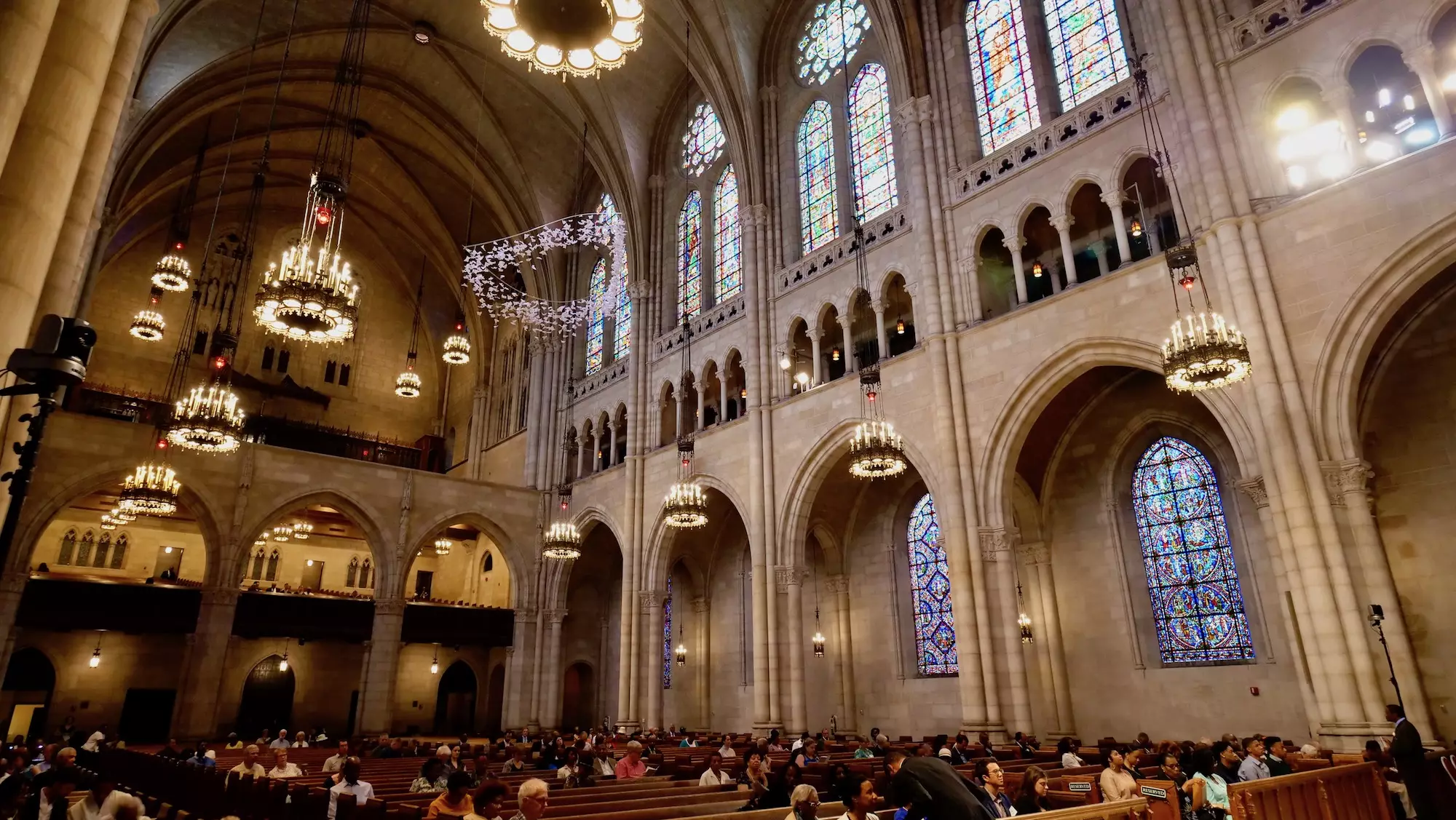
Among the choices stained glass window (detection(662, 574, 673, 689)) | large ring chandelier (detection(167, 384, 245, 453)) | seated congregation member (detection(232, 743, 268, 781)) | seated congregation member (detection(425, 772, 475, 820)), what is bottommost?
seated congregation member (detection(232, 743, 268, 781))

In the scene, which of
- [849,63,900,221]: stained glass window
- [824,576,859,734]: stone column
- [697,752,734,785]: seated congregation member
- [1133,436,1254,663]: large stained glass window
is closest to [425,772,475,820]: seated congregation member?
[697,752,734,785]: seated congregation member

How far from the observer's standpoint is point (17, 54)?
13.7 ft

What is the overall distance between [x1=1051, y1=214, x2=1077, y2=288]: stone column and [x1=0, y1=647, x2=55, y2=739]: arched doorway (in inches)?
1096

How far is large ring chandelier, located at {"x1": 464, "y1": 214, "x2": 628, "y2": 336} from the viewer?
2659 centimetres

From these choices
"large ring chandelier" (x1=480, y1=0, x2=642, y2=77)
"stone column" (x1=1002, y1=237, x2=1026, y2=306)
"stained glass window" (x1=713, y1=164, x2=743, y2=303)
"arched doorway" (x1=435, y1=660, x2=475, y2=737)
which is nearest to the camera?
"large ring chandelier" (x1=480, y1=0, x2=642, y2=77)

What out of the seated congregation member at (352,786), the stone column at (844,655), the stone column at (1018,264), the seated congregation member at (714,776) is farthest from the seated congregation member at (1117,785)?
the stone column at (844,655)

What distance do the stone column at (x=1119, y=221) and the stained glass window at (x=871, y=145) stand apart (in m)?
5.16

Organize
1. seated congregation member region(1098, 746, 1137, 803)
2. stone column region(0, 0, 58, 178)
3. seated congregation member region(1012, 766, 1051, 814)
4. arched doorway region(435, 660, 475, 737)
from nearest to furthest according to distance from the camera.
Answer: stone column region(0, 0, 58, 178)
seated congregation member region(1012, 766, 1051, 814)
seated congregation member region(1098, 746, 1137, 803)
arched doorway region(435, 660, 475, 737)

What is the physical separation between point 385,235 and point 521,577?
16.1 meters

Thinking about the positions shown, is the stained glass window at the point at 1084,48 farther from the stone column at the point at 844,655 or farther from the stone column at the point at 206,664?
the stone column at the point at 206,664

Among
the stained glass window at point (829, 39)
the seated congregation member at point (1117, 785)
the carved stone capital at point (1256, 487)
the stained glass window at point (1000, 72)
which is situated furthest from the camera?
the stained glass window at point (829, 39)

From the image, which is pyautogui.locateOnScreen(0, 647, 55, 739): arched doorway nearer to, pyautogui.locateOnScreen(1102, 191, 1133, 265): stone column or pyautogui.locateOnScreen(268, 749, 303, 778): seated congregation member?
pyautogui.locateOnScreen(268, 749, 303, 778): seated congregation member

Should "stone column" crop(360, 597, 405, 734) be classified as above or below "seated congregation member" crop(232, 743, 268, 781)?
above

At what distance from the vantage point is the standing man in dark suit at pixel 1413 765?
22.2 feet
